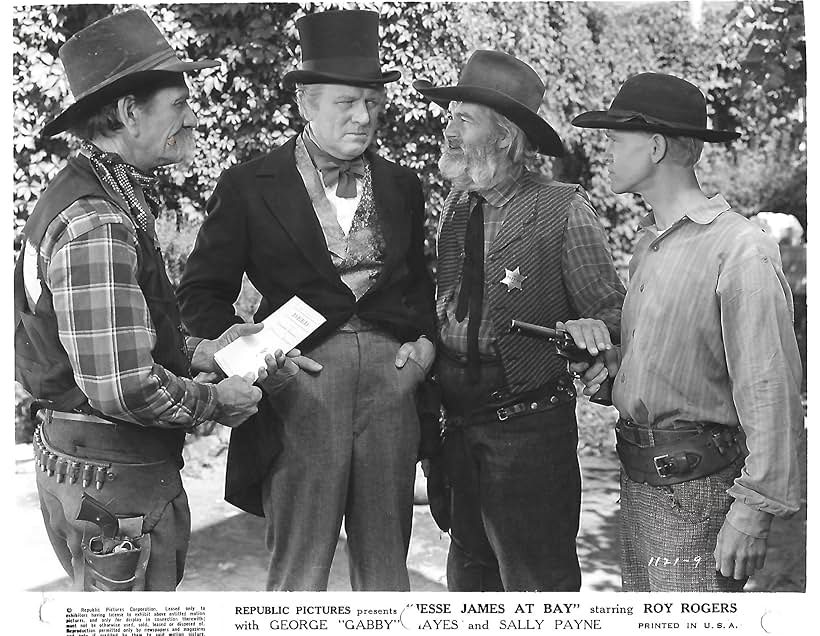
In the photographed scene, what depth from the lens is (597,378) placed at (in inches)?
120

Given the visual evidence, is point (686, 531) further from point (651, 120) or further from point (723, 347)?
point (651, 120)

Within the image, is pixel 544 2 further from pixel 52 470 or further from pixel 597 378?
pixel 52 470

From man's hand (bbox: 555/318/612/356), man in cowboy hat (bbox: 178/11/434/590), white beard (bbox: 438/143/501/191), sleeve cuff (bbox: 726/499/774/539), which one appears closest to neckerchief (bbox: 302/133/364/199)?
man in cowboy hat (bbox: 178/11/434/590)

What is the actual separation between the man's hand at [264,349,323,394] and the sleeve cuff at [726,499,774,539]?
1.39 meters

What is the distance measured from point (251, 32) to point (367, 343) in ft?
7.01

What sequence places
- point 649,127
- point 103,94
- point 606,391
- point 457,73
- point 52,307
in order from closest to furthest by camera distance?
point 52,307
point 103,94
point 649,127
point 606,391
point 457,73

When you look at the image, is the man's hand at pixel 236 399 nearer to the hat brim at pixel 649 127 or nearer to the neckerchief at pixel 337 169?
the neckerchief at pixel 337 169

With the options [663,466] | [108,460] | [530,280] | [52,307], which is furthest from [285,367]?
[663,466]

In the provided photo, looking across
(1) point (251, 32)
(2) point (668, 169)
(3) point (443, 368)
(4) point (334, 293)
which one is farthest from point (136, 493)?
(1) point (251, 32)

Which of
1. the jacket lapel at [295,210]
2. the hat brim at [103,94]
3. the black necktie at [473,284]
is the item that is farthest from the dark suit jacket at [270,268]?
the hat brim at [103,94]

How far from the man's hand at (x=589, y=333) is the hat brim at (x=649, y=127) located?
64 cm

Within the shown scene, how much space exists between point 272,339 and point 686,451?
53.6 inches

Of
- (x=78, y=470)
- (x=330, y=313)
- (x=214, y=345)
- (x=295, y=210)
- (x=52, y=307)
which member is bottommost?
(x=78, y=470)

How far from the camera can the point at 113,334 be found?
2.53 metres
